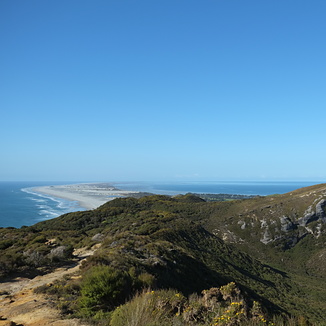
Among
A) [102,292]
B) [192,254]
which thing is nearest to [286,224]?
[192,254]

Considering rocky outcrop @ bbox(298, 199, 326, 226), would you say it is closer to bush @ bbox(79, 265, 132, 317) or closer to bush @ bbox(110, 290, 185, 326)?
bush @ bbox(79, 265, 132, 317)

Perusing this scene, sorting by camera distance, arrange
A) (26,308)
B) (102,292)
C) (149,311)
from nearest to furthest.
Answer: (149,311)
(102,292)
(26,308)

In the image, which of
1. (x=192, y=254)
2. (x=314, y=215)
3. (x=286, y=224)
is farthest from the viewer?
(x=286, y=224)

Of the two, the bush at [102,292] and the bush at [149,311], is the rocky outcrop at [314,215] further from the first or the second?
the bush at [149,311]

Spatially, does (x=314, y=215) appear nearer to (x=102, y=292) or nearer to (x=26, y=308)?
(x=102, y=292)

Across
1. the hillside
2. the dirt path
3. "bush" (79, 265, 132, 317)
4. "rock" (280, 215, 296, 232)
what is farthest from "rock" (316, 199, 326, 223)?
the dirt path

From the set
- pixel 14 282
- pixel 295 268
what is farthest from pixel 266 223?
pixel 14 282

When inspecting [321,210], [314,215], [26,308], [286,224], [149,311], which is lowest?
[286,224]

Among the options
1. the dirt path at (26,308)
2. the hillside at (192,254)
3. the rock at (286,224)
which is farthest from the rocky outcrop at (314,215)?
the dirt path at (26,308)

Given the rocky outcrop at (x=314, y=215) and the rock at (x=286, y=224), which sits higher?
the rocky outcrop at (x=314, y=215)

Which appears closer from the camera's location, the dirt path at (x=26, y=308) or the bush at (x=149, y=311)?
the bush at (x=149, y=311)
